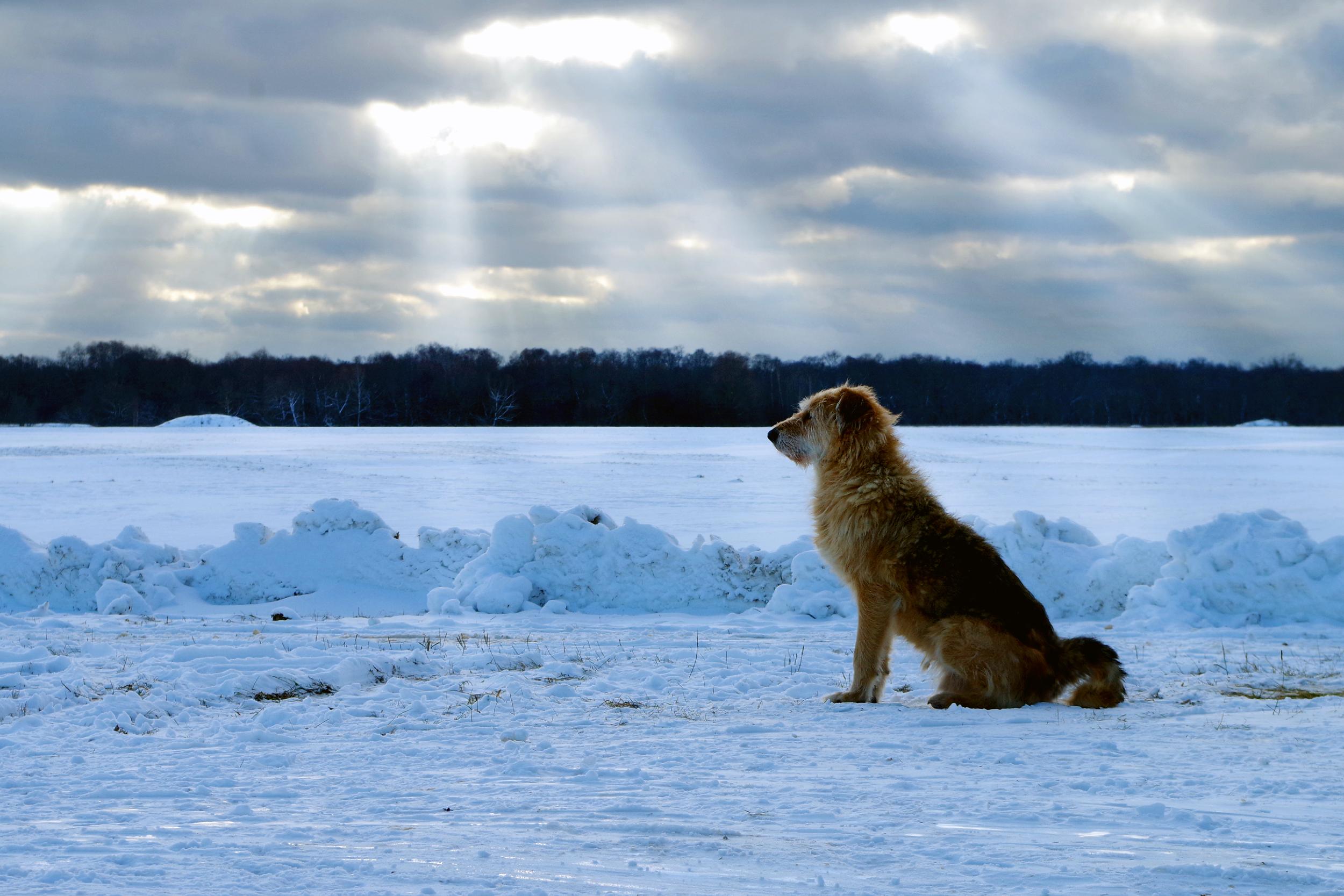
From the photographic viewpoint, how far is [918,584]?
6270 mm

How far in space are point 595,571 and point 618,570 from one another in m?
0.23

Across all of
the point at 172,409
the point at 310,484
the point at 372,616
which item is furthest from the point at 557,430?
the point at 372,616

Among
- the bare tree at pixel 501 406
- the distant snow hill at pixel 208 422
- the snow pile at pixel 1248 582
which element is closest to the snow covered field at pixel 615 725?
the snow pile at pixel 1248 582

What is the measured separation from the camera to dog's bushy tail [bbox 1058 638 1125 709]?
6.15 metres

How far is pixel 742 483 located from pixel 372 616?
590 inches

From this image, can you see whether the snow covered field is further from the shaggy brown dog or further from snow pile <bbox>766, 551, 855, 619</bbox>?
the shaggy brown dog

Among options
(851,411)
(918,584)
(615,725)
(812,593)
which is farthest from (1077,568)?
(615,725)

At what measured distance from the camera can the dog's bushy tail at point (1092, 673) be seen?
6152mm

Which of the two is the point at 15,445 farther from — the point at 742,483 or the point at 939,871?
the point at 939,871

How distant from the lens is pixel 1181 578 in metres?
10.0

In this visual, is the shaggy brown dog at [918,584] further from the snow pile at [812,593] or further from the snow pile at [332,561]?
the snow pile at [332,561]

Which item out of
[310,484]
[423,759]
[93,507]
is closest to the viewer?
[423,759]

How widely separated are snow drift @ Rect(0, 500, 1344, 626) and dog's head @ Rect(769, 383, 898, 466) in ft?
11.6

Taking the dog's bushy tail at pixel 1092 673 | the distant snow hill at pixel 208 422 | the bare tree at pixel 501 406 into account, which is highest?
the bare tree at pixel 501 406
